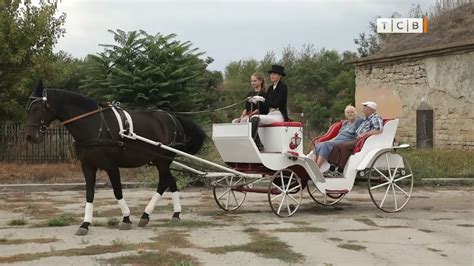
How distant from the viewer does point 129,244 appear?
22.7 feet

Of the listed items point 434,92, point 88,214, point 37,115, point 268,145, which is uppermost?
point 434,92

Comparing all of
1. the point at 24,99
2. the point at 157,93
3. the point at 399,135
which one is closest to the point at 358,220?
the point at 157,93

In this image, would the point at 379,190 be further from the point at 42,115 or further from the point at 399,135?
the point at 399,135

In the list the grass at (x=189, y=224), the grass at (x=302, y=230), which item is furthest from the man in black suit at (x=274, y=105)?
the grass at (x=302, y=230)

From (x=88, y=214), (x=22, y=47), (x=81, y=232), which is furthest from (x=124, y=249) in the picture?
(x=22, y=47)

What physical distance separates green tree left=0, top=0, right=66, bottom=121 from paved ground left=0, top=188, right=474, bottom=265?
223 inches

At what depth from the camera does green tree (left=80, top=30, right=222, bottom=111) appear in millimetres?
18141

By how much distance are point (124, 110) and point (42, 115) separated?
125cm

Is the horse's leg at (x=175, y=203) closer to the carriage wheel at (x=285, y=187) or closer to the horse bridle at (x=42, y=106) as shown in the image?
the carriage wheel at (x=285, y=187)

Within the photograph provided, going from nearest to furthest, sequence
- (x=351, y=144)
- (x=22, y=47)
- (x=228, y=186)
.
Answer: (x=228, y=186)
(x=351, y=144)
(x=22, y=47)

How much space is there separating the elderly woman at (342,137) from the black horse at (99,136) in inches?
104

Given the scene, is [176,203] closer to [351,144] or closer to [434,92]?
[351,144]

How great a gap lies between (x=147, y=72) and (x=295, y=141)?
963 centimetres

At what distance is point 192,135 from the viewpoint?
9.58 metres
